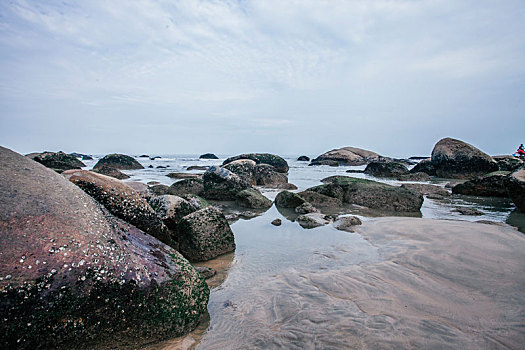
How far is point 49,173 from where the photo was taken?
9.33 feet

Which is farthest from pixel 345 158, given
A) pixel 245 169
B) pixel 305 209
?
pixel 305 209

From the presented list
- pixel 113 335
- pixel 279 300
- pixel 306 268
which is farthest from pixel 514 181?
pixel 113 335

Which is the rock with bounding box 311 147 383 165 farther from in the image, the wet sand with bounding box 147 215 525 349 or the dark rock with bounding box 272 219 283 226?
the wet sand with bounding box 147 215 525 349

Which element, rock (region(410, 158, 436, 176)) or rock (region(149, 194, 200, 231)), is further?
rock (region(410, 158, 436, 176))

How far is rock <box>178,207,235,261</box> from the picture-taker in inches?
166

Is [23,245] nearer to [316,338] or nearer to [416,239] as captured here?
[316,338]

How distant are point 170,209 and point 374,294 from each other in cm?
323

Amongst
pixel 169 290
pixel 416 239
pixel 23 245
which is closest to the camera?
pixel 23 245

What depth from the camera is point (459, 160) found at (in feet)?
61.4

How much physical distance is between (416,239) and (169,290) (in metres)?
3.90

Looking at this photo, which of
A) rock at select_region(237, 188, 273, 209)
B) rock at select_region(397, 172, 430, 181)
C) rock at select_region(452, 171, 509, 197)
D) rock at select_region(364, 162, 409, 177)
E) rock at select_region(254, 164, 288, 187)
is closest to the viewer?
rock at select_region(237, 188, 273, 209)

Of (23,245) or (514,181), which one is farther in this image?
(514,181)

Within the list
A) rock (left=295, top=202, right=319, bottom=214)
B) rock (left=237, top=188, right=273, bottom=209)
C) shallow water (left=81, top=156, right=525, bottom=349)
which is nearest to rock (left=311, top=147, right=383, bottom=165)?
rock (left=237, top=188, right=273, bottom=209)

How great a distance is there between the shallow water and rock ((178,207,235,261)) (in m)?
0.19
